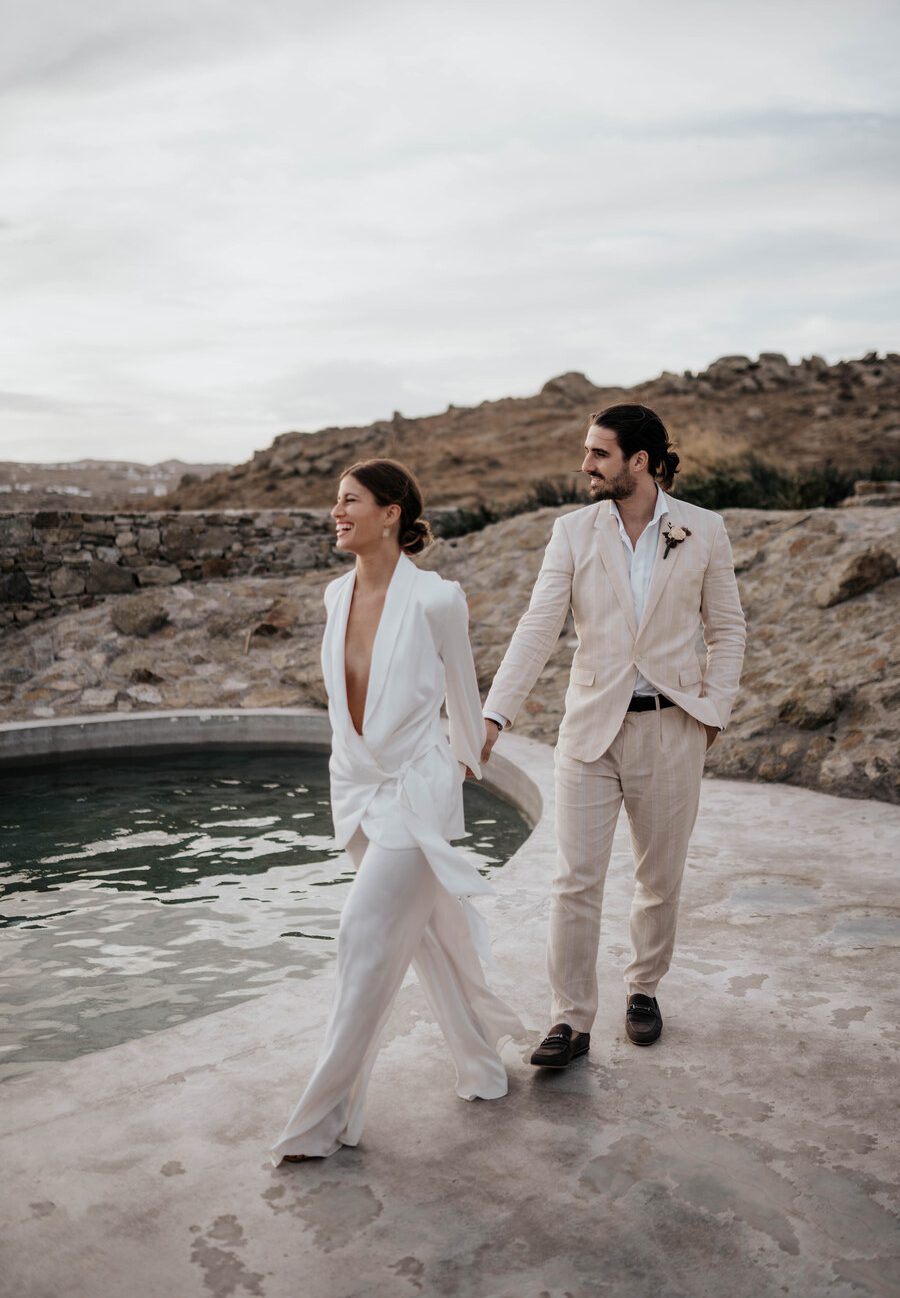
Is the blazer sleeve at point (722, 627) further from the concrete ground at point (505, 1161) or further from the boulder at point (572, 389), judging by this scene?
the boulder at point (572, 389)

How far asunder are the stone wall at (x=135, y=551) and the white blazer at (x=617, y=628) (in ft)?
34.0

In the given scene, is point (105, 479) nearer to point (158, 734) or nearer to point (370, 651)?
point (158, 734)

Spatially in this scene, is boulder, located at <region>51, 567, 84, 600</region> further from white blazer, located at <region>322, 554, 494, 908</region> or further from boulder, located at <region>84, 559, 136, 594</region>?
white blazer, located at <region>322, 554, 494, 908</region>

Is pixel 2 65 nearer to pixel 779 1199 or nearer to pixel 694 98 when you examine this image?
pixel 694 98

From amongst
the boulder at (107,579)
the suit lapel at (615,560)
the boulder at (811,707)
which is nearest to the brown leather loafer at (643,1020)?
the suit lapel at (615,560)

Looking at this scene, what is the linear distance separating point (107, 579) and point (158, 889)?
26.4ft

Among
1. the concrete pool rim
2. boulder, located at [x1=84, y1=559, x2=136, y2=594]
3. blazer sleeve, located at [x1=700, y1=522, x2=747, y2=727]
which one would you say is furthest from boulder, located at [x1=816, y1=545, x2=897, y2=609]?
boulder, located at [x1=84, y1=559, x2=136, y2=594]

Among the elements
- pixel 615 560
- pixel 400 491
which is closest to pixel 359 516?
pixel 400 491

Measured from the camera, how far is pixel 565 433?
2905 centimetres

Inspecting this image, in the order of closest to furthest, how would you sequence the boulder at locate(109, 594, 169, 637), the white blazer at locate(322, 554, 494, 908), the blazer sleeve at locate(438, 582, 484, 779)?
1. the white blazer at locate(322, 554, 494, 908)
2. the blazer sleeve at locate(438, 582, 484, 779)
3. the boulder at locate(109, 594, 169, 637)

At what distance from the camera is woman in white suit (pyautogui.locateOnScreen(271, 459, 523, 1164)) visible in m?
2.72

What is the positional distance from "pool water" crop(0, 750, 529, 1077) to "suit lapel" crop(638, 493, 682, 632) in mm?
2207

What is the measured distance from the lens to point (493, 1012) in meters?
3.03

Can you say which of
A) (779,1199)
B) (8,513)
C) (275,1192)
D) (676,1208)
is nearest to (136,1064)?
(275,1192)
